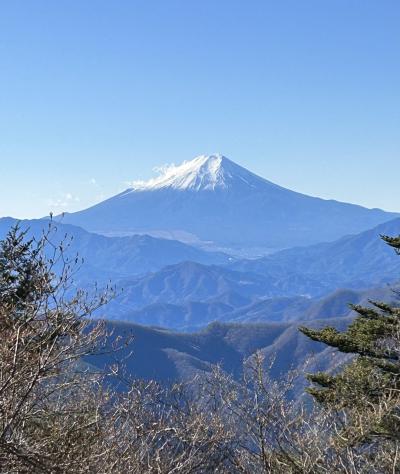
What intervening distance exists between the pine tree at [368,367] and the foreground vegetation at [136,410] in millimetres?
36

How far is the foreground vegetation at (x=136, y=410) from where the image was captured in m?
7.69

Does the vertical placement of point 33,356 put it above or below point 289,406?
above

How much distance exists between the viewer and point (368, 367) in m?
16.6

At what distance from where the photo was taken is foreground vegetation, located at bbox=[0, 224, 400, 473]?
769cm

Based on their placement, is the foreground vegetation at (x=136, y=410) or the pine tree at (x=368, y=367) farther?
the pine tree at (x=368, y=367)

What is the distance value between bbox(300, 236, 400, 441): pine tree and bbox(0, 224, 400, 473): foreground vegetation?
4 centimetres

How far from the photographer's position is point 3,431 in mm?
6703

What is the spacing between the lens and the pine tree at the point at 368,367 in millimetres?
15102

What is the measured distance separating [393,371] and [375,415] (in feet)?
19.7

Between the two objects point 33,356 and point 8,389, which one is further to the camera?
point 33,356

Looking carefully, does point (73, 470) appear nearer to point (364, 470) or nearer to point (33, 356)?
point (33, 356)

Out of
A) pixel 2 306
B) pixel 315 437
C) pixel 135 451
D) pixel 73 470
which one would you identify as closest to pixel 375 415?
pixel 315 437

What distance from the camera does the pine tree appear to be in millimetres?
15102

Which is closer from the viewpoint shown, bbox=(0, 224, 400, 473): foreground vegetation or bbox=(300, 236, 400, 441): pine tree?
bbox=(0, 224, 400, 473): foreground vegetation
